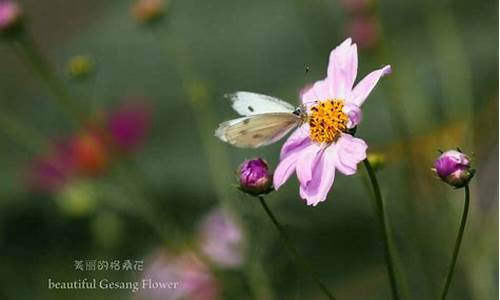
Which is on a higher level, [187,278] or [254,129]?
[187,278]

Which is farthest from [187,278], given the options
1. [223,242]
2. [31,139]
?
[31,139]

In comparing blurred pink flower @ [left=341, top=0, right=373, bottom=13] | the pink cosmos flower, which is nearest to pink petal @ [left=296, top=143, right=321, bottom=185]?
the pink cosmos flower

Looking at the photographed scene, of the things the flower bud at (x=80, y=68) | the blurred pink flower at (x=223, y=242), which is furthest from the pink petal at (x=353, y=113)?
the flower bud at (x=80, y=68)

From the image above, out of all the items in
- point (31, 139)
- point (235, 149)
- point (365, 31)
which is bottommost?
point (365, 31)

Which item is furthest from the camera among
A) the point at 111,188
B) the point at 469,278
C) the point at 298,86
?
the point at 298,86

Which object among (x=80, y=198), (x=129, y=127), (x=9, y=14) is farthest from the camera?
(x=129, y=127)

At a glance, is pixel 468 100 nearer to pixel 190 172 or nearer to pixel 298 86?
pixel 298 86

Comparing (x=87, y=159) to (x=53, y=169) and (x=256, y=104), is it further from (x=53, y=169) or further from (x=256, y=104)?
(x=256, y=104)

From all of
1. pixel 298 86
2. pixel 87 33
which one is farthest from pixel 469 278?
pixel 87 33
